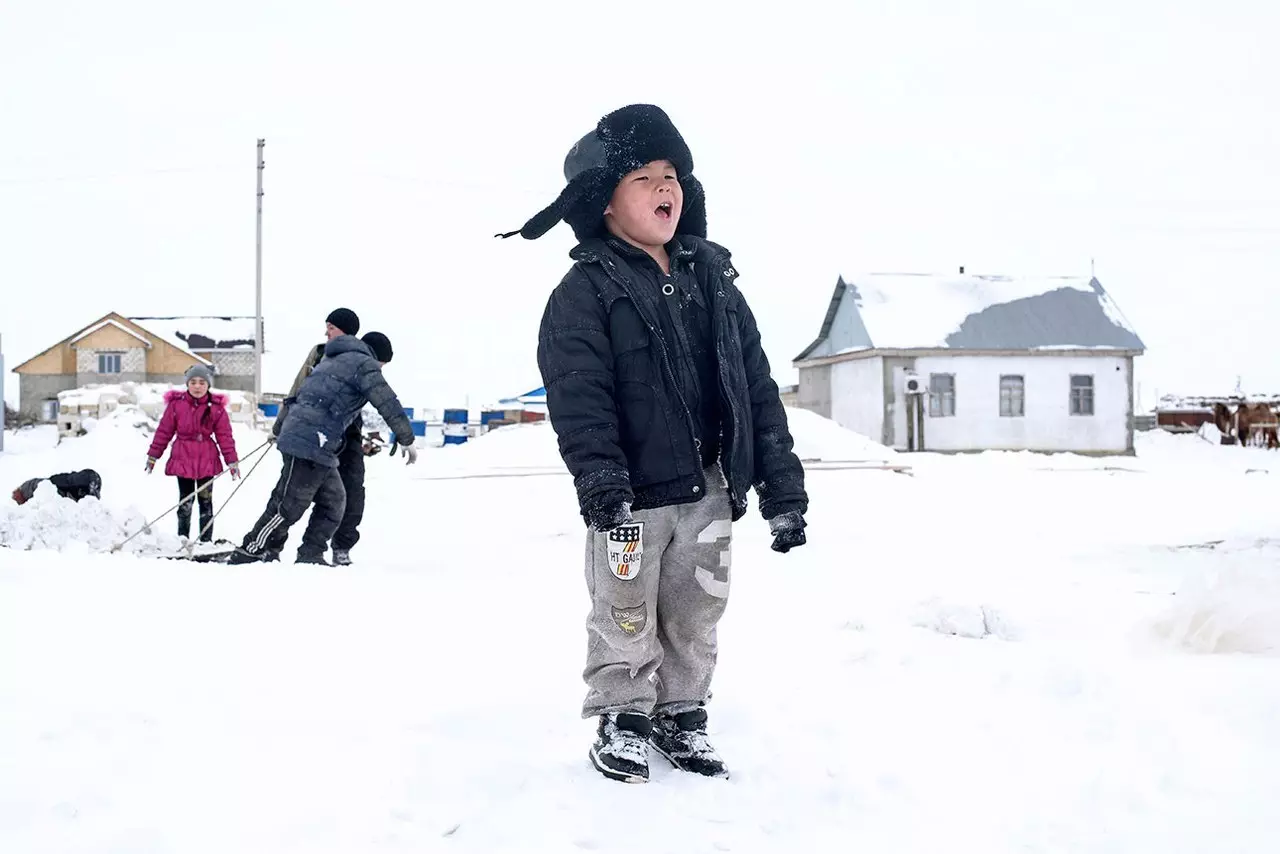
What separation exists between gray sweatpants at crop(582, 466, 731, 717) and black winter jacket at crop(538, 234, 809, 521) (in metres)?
0.10

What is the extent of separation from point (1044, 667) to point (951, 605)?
126cm

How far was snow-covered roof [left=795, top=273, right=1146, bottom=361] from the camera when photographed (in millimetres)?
28625

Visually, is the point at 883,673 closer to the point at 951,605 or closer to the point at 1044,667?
the point at 1044,667

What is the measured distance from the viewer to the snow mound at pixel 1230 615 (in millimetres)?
4504

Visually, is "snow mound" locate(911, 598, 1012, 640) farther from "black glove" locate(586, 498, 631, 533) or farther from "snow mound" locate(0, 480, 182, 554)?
"snow mound" locate(0, 480, 182, 554)

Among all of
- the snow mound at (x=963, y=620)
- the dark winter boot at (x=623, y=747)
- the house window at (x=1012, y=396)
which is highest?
the house window at (x=1012, y=396)

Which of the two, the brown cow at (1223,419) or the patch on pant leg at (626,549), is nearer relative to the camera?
the patch on pant leg at (626,549)

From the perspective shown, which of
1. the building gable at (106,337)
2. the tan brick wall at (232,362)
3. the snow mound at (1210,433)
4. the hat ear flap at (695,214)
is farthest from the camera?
the tan brick wall at (232,362)

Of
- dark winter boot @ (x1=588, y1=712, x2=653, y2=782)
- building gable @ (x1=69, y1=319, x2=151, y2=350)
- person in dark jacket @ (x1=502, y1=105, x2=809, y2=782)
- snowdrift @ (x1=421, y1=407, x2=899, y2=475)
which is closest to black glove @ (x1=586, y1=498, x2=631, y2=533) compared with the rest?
person in dark jacket @ (x1=502, y1=105, x2=809, y2=782)

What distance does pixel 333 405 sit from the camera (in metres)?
7.34

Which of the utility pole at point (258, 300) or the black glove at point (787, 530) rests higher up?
the utility pole at point (258, 300)

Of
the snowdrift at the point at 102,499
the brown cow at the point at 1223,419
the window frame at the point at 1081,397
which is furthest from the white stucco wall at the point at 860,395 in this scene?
the snowdrift at the point at 102,499

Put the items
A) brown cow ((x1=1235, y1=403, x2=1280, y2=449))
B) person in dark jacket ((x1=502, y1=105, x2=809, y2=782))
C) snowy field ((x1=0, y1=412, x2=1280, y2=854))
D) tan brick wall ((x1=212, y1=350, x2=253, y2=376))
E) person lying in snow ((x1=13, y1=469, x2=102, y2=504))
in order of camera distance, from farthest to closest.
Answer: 1. tan brick wall ((x1=212, y1=350, x2=253, y2=376))
2. brown cow ((x1=1235, y1=403, x2=1280, y2=449))
3. person lying in snow ((x1=13, y1=469, x2=102, y2=504))
4. person in dark jacket ((x1=502, y1=105, x2=809, y2=782))
5. snowy field ((x1=0, y1=412, x2=1280, y2=854))

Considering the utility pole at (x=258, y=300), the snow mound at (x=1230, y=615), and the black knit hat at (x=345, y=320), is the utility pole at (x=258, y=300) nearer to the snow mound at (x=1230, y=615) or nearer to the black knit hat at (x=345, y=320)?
the black knit hat at (x=345, y=320)
